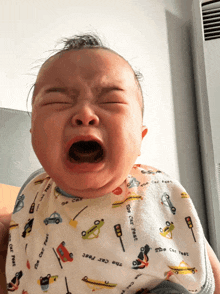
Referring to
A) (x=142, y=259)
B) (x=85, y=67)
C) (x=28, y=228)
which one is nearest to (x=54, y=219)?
(x=28, y=228)

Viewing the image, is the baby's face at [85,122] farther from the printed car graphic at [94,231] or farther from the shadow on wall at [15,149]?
the shadow on wall at [15,149]

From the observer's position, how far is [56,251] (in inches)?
16.0

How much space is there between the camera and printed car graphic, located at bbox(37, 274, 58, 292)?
15.1 inches

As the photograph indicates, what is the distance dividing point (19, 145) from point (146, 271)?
529 mm

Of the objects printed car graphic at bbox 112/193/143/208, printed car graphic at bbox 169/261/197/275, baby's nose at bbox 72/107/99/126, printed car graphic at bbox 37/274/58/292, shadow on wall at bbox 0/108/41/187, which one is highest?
baby's nose at bbox 72/107/99/126

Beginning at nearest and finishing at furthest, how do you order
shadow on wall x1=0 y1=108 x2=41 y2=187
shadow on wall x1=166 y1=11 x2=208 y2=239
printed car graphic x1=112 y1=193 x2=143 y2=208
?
printed car graphic x1=112 y1=193 x2=143 y2=208
shadow on wall x1=0 y1=108 x2=41 y2=187
shadow on wall x1=166 y1=11 x2=208 y2=239

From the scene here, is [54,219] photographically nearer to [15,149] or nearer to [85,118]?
[85,118]

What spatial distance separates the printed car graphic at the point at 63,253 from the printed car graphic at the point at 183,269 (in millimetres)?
161

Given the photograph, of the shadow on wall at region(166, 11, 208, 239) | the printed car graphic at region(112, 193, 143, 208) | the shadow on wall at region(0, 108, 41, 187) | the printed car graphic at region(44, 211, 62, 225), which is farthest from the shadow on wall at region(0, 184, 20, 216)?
the shadow on wall at region(166, 11, 208, 239)

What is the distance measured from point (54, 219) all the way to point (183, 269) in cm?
23

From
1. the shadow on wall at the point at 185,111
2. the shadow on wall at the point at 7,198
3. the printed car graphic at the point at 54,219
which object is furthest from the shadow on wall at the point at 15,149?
the shadow on wall at the point at 185,111

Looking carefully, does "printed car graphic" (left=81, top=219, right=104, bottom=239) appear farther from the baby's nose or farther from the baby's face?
the baby's nose

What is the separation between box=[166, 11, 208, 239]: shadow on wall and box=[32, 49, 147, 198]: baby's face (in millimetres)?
1077

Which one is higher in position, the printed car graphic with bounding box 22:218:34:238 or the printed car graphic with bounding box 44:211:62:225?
the printed car graphic with bounding box 44:211:62:225
